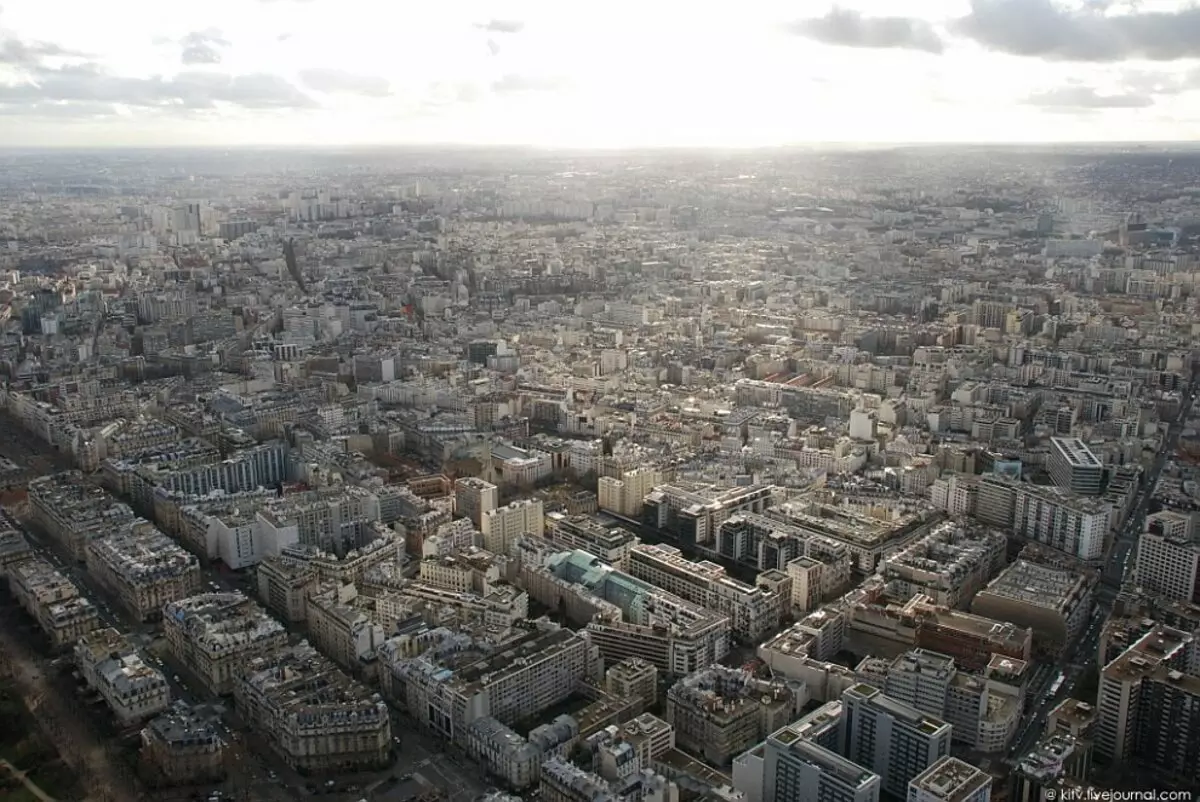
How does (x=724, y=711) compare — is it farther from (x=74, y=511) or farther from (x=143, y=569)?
(x=74, y=511)

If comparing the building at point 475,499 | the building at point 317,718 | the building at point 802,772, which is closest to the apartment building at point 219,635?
the building at point 317,718

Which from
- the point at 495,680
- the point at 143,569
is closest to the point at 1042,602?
the point at 495,680

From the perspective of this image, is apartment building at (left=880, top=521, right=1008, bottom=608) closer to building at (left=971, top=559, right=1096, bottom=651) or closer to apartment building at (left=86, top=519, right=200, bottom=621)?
building at (left=971, top=559, right=1096, bottom=651)

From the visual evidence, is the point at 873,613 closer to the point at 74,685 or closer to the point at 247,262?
the point at 74,685

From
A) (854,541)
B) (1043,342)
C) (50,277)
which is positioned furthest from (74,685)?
(50,277)

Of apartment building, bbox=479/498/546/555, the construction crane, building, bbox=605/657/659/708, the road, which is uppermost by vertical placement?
the construction crane

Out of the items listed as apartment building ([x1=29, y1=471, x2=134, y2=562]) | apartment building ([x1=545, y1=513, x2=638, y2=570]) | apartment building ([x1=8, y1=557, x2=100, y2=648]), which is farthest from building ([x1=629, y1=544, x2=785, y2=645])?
apartment building ([x1=29, y1=471, x2=134, y2=562])
